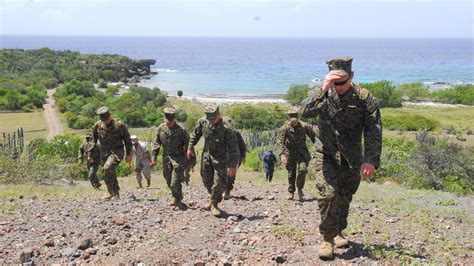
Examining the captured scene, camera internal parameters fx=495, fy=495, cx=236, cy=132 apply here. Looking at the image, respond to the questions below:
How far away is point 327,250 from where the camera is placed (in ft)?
19.9

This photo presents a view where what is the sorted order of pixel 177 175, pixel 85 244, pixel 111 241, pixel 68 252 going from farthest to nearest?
1. pixel 177 175
2. pixel 111 241
3. pixel 85 244
4. pixel 68 252

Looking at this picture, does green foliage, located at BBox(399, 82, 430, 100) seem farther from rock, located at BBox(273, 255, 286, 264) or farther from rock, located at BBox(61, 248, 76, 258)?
rock, located at BBox(61, 248, 76, 258)

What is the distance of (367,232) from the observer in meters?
7.42

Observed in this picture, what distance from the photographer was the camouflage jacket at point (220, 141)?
8617 mm

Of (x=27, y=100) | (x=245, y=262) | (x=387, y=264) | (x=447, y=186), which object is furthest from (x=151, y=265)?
(x=27, y=100)

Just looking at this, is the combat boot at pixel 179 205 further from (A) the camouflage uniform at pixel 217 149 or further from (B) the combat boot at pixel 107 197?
(B) the combat boot at pixel 107 197

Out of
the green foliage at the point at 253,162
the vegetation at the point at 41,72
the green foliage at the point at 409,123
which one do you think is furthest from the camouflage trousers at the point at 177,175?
the vegetation at the point at 41,72

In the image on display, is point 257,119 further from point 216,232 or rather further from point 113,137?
point 216,232

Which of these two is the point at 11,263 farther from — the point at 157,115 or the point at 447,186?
the point at 157,115

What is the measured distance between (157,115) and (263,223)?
130ft

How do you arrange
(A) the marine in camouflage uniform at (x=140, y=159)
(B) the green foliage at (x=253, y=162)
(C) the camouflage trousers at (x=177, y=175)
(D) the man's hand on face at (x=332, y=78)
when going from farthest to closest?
(B) the green foliage at (x=253, y=162) < (A) the marine in camouflage uniform at (x=140, y=159) < (C) the camouflage trousers at (x=177, y=175) < (D) the man's hand on face at (x=332, y=78)

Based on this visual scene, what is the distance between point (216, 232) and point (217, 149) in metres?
1.62

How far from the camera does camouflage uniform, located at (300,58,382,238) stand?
5781mm

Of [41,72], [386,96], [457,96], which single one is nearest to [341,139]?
[386,96]
